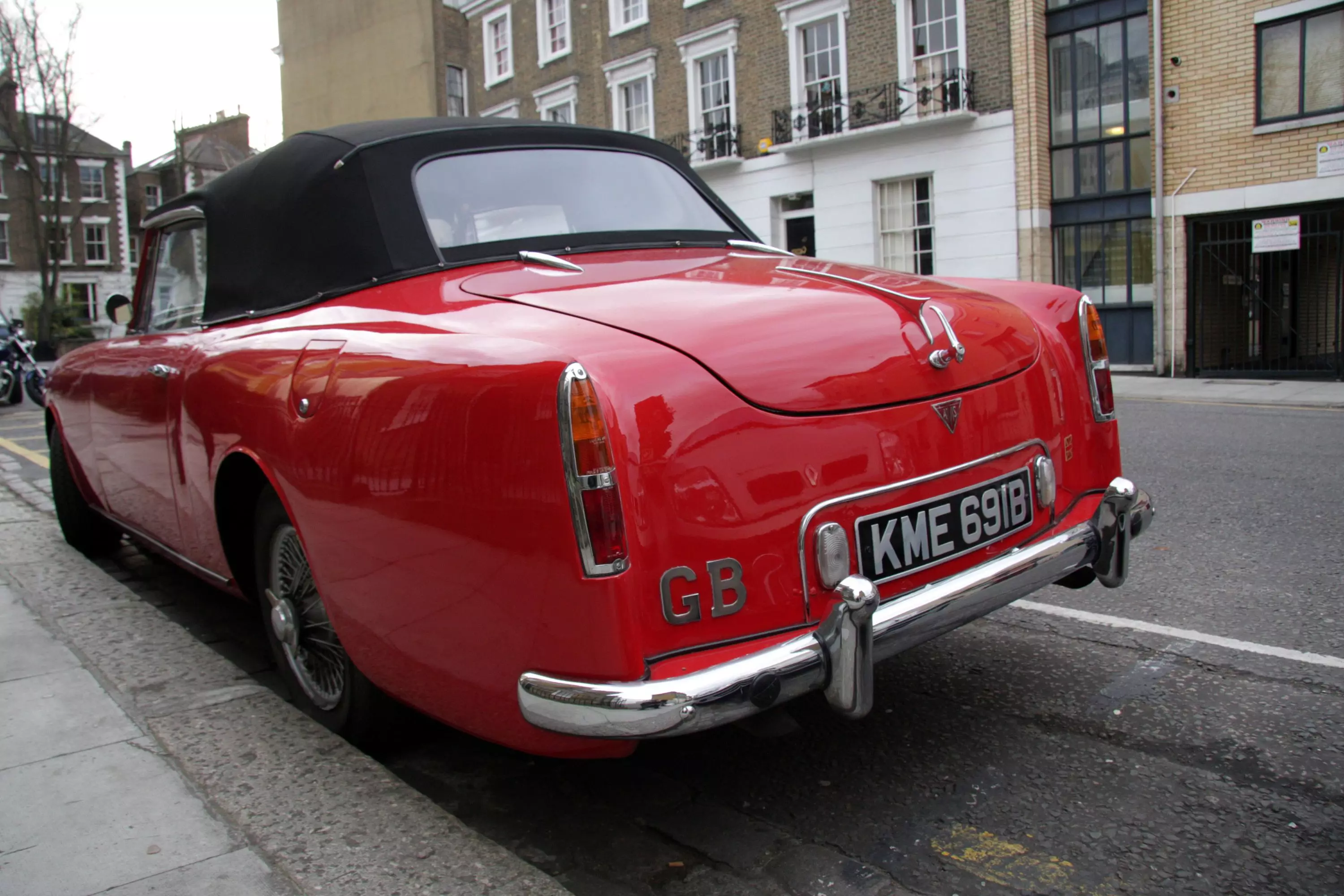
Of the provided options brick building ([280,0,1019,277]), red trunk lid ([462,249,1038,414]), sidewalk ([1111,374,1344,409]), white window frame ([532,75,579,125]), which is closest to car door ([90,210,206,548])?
red trunk lid ([462,249,1038,414])

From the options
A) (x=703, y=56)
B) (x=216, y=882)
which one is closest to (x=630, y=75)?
(x=703, y=56)

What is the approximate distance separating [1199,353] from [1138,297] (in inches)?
54.0

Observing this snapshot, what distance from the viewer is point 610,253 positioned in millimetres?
3152

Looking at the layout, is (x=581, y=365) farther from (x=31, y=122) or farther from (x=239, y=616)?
(x=31, y=122)

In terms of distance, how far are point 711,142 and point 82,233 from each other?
44574 millimetres

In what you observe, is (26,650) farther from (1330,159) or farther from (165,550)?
(1330,159)

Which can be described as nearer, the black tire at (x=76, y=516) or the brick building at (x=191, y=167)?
the black tire at (x=76, y=516)

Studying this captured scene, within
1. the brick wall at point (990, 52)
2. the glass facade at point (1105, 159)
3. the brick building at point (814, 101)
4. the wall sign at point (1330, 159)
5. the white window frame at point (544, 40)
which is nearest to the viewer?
the wall sign at point (1330, 159)

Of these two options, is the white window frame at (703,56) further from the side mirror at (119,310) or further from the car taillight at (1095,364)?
the car taillight at (1095,364)

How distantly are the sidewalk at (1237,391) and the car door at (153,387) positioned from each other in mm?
10332

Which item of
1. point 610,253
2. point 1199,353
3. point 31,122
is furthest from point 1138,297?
point 31,122

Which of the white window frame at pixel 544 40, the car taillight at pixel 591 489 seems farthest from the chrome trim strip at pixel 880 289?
the white window frame at pixel 544 40

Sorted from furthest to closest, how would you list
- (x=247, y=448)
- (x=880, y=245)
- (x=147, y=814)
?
(x=880, y=245), (x=247, y=448), (x=147, y=814)

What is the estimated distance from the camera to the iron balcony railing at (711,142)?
891 inches
